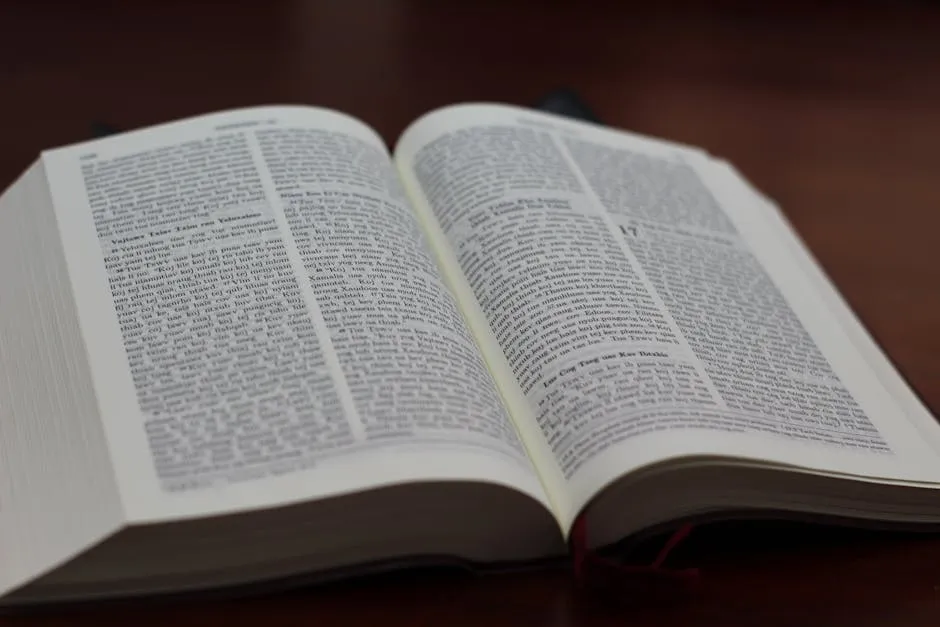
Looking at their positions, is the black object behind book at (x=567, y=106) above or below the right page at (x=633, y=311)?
above

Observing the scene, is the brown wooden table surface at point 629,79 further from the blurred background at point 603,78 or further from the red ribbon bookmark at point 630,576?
the red ribbon bookmark at point 630,576

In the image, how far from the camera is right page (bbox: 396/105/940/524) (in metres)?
0.57

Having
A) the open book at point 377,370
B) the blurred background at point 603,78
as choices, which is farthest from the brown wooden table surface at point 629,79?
the open book at point 377,370

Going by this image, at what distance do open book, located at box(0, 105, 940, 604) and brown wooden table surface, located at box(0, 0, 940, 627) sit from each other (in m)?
0.15

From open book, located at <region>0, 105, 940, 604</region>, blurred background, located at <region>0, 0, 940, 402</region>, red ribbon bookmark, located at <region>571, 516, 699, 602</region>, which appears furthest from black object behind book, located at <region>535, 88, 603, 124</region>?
red ribbon bookmark, located at <region>571, 516, 699, 602</region>

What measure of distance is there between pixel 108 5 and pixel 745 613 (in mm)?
712

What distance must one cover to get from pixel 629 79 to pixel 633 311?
16.3 inches

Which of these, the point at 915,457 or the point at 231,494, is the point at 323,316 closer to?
the point at 231,494

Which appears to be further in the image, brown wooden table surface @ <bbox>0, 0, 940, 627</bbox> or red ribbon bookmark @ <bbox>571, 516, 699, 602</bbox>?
brown wooden table surface @ <bbox>0, 0, 940, 627</bbox>

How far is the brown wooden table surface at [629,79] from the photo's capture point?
0.85 metres

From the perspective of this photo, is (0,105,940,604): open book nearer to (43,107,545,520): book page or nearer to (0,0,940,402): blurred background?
(43,107,545,520): book page

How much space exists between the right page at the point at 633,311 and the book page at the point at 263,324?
3cm

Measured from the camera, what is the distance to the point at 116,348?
565 millimetres

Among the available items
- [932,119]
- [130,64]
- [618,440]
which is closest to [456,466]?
[618,440]
